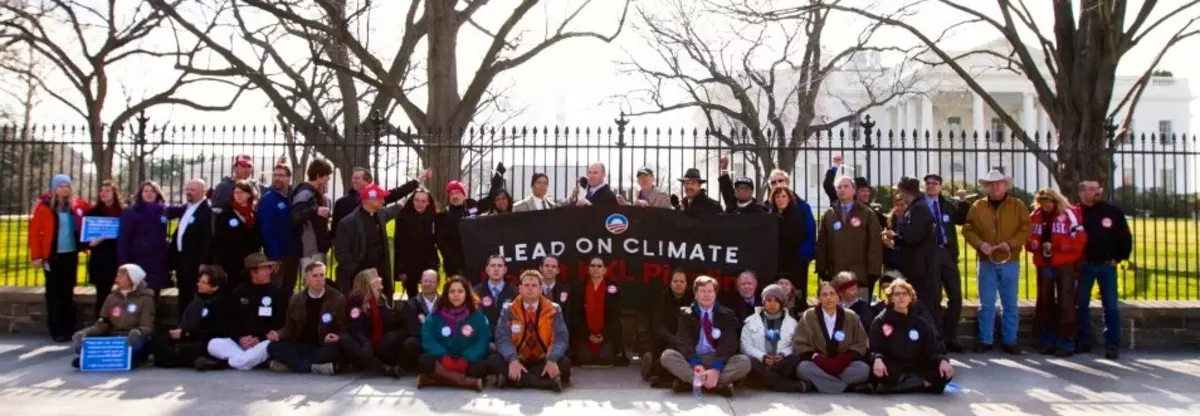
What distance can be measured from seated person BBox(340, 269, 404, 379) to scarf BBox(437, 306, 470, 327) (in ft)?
1.92

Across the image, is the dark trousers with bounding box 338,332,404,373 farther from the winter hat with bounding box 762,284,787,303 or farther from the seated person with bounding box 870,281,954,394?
the seated person with bounding box 870,281,954,394

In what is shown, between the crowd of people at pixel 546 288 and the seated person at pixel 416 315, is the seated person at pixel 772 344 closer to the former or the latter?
the crowd of people at pixel 546 288

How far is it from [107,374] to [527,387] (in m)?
3.50

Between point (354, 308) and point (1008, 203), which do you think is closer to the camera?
point (354, 308)

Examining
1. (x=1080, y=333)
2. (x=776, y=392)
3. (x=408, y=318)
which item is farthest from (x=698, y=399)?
(x=1080, y=333)

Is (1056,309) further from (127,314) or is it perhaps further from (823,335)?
(127,314)

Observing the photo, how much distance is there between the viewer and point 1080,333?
889 centimetres

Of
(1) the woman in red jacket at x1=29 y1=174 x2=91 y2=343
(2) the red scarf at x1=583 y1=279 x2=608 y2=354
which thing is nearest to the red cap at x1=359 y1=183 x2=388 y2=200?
(2) the red scarf at x1=583 y1=279 x2=608 y2=354

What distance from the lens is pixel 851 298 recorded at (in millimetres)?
7578

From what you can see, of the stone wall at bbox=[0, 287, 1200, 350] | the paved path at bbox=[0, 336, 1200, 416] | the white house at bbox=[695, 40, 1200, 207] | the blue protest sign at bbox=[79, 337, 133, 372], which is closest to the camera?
the paved path at bbox=[0, 336, 1200, 416]

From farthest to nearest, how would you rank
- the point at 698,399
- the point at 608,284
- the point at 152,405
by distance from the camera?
the point at 608,284 < the point at 698,399 < the point at 152,405

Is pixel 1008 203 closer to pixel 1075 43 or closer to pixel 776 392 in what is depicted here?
pixel 776 392

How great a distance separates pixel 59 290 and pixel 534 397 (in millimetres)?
5692

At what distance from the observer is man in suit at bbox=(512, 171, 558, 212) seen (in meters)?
9.02
